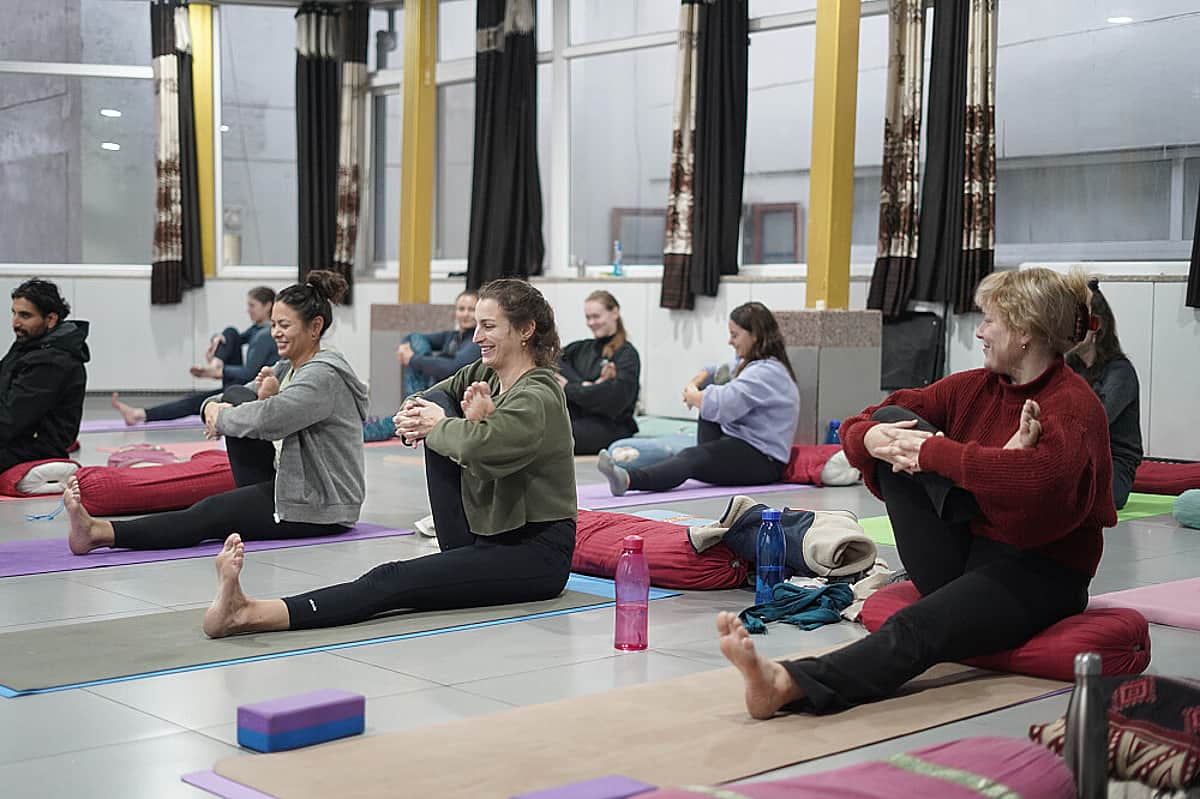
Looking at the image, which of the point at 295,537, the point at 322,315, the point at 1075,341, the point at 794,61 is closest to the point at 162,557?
the point at 295,537

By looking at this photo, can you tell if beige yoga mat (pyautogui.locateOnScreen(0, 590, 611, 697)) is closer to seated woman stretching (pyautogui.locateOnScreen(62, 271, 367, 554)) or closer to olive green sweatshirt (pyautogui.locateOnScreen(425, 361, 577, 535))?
olive green sweatshirt (pyautogui.locateOnScreen(425, 361, 577, 535))

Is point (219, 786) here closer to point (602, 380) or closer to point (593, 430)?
point (602, 380)

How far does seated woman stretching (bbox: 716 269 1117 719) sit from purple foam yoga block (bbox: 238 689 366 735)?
2.51ft

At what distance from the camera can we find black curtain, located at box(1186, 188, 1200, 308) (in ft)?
24.8

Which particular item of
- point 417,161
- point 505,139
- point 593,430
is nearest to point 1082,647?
point 593,430

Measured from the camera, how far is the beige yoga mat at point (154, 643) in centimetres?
321

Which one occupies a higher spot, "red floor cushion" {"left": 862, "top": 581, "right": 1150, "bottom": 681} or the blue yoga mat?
"red floor cushion" {"left": 862, "top": 581, "right": 1150, "bottom": 681}

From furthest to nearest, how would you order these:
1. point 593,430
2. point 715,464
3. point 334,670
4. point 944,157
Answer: point 944,157 → point 593,430 → point 715,464 → point 334,670

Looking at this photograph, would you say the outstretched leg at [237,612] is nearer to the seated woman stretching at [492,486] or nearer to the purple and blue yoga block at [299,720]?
the seated woman stretching at [492,486]

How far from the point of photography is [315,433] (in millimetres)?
4785

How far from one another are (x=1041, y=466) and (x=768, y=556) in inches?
47.5

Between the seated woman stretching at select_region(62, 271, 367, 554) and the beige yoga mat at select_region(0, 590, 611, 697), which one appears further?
the seated woman stretching at select_region(62, 271, 367, 554)

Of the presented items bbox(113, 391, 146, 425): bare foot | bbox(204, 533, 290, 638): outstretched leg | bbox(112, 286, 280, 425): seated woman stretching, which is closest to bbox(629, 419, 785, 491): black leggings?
bbox(204, 533, 290, 638): outstretched leg

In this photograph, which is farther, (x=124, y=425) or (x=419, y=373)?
(x=124, y=425)
